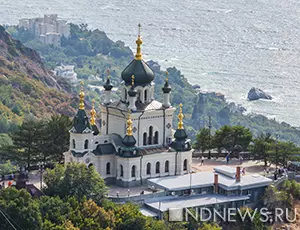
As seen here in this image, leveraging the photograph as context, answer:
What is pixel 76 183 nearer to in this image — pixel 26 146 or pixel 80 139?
pixel 80 139

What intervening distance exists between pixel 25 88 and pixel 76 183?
35961 mm

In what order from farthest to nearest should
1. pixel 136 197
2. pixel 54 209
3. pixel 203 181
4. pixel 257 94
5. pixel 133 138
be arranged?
1. pixel 257 94
2. pixel 203 181
3. pixel 133 138
4. pixel 136 197
5. pixel 54 209

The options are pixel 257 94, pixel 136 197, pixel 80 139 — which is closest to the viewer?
pixel 136 197

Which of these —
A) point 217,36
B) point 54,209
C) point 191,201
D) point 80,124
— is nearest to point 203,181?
point 191,201

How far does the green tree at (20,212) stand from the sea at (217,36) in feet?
149

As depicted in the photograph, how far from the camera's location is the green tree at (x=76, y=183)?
4300cm

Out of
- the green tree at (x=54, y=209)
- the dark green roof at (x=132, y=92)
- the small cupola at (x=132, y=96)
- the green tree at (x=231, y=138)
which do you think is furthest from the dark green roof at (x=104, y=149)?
the green tree at (x=231, y=138)

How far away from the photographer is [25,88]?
7838 centimetres

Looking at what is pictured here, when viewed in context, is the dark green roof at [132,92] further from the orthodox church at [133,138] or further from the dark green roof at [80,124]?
the dark green roof at [80,124]

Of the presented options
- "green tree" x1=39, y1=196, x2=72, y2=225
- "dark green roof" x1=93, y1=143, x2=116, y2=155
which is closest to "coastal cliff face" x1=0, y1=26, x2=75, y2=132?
"dark green roof" x1=93, y1=143, x2=116, y2=155

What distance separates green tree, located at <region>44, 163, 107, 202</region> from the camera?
43.0 m

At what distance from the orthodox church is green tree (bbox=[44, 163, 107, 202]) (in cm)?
195

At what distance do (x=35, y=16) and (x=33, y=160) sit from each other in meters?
95.2

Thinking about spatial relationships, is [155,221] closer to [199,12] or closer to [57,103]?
[57,103]
